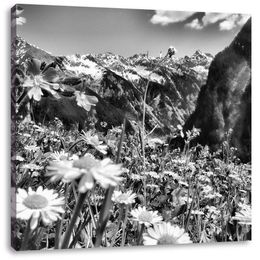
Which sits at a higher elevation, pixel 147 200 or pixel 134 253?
pixel 147 200

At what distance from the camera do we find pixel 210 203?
8.04ft

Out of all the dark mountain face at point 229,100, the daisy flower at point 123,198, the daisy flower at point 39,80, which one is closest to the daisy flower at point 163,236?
the daisy flower at point 123,198

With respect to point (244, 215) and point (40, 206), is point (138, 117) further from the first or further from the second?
point (40, 206)

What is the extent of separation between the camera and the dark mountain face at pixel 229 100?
2480 mm

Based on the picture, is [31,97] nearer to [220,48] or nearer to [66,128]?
[66,128]

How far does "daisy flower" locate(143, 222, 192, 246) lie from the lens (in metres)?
2.25

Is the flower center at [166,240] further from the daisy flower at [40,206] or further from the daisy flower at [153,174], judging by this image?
the daisy flower at [40,206]

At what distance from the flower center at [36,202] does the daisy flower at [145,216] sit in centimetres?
50

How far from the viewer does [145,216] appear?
2.21 m

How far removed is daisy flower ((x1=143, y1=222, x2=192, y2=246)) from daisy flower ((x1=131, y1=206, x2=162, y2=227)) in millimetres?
33

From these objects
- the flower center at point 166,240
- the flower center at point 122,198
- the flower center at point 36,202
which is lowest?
the flower center at point 166,240

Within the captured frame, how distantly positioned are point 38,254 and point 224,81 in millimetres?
1067

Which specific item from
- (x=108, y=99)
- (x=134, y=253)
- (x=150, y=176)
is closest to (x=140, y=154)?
(x=150, y=176)

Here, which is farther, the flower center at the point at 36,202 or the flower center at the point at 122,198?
the flower center at the point at 122,198
